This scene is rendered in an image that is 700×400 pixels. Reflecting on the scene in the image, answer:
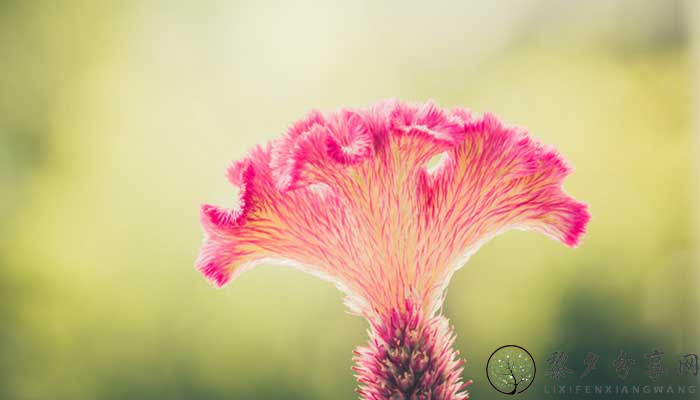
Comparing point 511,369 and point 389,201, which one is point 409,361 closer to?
point 389,201

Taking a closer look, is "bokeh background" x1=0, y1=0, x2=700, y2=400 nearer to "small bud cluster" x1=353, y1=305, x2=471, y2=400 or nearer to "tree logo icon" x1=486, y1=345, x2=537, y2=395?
"tree logo icon" x1=486, y1=345, x2=537, y2=395

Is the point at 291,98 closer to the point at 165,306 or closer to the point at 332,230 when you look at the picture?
the point at 165,306

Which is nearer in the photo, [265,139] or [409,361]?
[409,361]

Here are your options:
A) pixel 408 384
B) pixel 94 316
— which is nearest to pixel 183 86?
pixel 94 316

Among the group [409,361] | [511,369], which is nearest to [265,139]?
[511,369]

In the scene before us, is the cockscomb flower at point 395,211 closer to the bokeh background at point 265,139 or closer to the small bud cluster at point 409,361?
the small bud cluster at point 409,361

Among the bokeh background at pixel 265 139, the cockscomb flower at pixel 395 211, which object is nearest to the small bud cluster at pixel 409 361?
the cockscomb flower at pixel 395 211

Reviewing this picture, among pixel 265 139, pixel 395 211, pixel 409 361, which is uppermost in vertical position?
pixel 265 139
